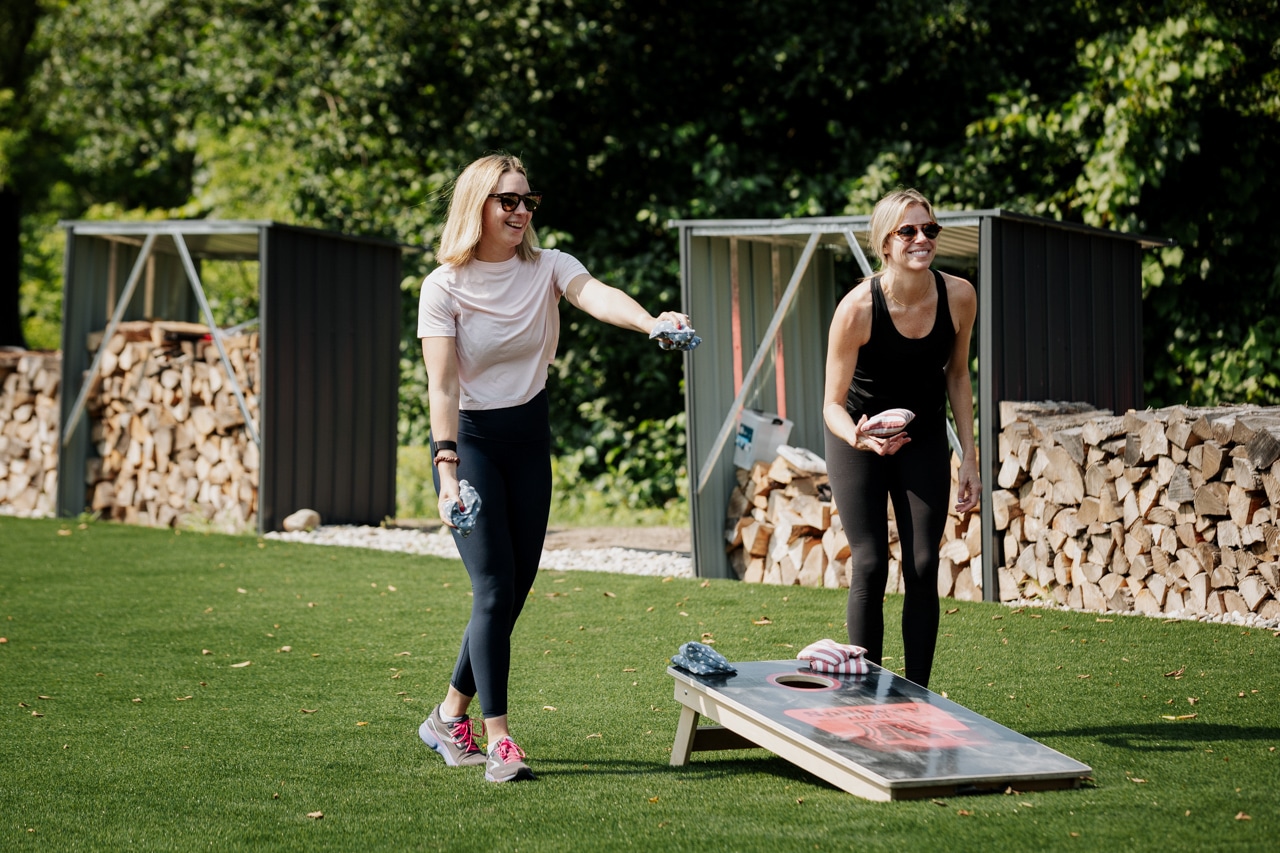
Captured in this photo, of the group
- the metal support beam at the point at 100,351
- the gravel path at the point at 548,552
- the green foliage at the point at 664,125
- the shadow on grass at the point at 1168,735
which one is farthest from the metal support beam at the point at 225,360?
the shadow on grass at the point at 1168,735

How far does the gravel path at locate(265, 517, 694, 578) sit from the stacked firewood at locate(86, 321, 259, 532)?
2.31ft

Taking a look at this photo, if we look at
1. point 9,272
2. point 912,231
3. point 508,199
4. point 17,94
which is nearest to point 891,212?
point 912,231

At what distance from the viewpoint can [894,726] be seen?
3.39 m

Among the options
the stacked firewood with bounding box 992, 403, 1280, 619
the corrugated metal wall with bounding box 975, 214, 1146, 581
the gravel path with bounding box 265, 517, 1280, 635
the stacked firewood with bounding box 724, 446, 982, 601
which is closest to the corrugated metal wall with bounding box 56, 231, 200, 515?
the gravel path with bounding box 265, 517, 1280, 635

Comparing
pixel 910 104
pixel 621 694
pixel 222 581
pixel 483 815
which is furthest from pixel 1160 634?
pixel 910 104

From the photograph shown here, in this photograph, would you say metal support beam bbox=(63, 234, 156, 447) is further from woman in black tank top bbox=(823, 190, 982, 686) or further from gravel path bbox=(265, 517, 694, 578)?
woman in black tank top bbox=(823, 190, 982, 686)

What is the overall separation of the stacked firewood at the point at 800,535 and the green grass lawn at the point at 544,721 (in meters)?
0.27

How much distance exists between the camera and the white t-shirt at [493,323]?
352 centimetres

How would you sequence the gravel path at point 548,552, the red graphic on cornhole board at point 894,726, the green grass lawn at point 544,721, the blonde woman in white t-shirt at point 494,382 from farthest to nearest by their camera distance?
1. the gravel path at point 548,552
2. the blonde woman in white t-shirt at point 494,382
3. the red graphic on cornhole board at point 894,726
4. the green grass lawn at point 544,721

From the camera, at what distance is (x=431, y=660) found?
212 inches

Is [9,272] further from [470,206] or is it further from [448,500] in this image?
[448,500]

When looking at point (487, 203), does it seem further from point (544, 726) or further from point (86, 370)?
point (86, 370)

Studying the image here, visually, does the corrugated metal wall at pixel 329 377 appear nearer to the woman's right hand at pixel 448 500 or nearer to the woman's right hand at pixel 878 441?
the woman's right hand at pixel 448 500

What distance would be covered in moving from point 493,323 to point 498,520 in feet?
1.70
